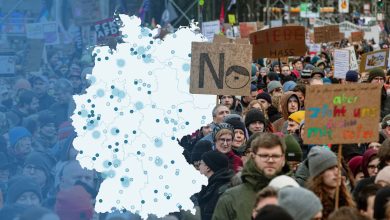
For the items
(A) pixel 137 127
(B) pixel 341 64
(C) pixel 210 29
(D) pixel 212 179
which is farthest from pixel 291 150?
(C) pixel 210 29

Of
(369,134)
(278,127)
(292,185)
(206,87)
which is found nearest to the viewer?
(292,185)

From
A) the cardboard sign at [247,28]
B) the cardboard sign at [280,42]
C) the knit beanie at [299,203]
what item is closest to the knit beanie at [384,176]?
the knit beanie at [299,203]

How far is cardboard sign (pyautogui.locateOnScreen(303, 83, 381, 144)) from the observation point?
778cm

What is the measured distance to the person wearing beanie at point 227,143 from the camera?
32.5 ft

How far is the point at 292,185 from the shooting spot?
6594 mm

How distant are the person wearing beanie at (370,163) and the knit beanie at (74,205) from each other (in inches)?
75.4

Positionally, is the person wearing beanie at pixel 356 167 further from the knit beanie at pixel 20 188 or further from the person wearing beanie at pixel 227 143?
the knit beanie at pixel 20 188

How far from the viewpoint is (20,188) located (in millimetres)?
8242

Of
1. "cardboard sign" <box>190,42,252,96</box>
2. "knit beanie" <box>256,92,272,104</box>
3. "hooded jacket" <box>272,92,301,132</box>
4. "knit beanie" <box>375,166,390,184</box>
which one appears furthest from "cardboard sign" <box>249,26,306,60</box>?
"knit beanie" <box>375,166,390,184</box>

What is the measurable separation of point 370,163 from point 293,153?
0.53 m

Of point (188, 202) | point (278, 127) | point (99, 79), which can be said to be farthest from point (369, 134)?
point (278, 127)

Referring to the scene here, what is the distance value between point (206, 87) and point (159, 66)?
97.6 inches

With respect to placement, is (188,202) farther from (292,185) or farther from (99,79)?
(292,185)

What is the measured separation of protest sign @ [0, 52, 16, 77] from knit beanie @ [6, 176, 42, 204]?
1524 mm
